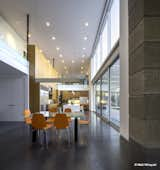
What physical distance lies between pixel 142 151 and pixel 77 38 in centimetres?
1117

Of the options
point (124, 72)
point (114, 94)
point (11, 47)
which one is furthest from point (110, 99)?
point (11, 47)

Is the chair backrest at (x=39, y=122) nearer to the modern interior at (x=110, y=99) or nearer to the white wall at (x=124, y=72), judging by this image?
the modern interior at (x=110, y=99)

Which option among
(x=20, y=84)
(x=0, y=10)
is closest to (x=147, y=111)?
(x=0, y=10)

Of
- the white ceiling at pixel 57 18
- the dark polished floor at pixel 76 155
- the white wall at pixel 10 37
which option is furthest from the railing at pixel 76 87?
the dark polished floor at pixel 76 155

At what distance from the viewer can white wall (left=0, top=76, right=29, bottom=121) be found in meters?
13.2

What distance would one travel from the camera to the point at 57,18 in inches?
453

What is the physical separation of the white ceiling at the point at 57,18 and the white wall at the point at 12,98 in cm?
316

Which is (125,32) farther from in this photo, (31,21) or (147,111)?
(31,21)

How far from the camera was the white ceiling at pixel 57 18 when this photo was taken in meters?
9.88

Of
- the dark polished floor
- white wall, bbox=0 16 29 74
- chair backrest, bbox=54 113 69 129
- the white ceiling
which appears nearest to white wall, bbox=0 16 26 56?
white wall, bbox=0 16 29 74

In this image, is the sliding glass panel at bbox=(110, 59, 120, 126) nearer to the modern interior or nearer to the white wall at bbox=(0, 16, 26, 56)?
the modern interior

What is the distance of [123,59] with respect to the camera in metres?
7.09

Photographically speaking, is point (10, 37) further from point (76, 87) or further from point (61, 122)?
point (76, 87)

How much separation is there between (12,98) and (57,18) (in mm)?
5270
